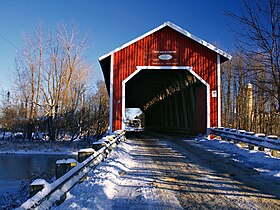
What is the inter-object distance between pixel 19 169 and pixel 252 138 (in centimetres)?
1245

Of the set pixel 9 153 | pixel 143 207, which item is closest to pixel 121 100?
pixel 143 207

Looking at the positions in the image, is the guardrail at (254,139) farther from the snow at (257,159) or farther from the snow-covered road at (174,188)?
the snow-covered road at (174,188)

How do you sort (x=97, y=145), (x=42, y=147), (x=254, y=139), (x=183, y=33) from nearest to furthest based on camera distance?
(x=97, y=145)
(x=254, y=139)
(x=183, y=33)
(x=42, y=147)

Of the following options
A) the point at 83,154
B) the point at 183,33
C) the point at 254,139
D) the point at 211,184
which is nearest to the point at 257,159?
the point at 254,139

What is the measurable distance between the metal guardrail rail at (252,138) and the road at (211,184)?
127cm

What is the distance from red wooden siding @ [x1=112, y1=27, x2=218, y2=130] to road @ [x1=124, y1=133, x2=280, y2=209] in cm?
702

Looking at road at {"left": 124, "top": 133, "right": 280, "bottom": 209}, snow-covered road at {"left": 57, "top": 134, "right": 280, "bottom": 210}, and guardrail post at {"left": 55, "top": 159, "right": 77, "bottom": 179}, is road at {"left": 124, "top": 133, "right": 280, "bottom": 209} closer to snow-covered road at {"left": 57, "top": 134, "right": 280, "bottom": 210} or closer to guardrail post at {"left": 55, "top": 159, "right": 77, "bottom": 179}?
snow-covered road at {"left": 57, "top": 134, "right": 280, "bottom": 210}

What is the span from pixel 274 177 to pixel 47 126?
2329 cm

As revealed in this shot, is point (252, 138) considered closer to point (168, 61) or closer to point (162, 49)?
point (168, 61)

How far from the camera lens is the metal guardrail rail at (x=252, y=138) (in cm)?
709

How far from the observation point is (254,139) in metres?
8.27

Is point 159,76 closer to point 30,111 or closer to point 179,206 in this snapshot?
point 30,111

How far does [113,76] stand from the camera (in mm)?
13312

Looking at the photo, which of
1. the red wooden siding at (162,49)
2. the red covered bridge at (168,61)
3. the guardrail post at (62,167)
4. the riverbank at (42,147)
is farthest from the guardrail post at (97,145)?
the riverbank at (42,147)
